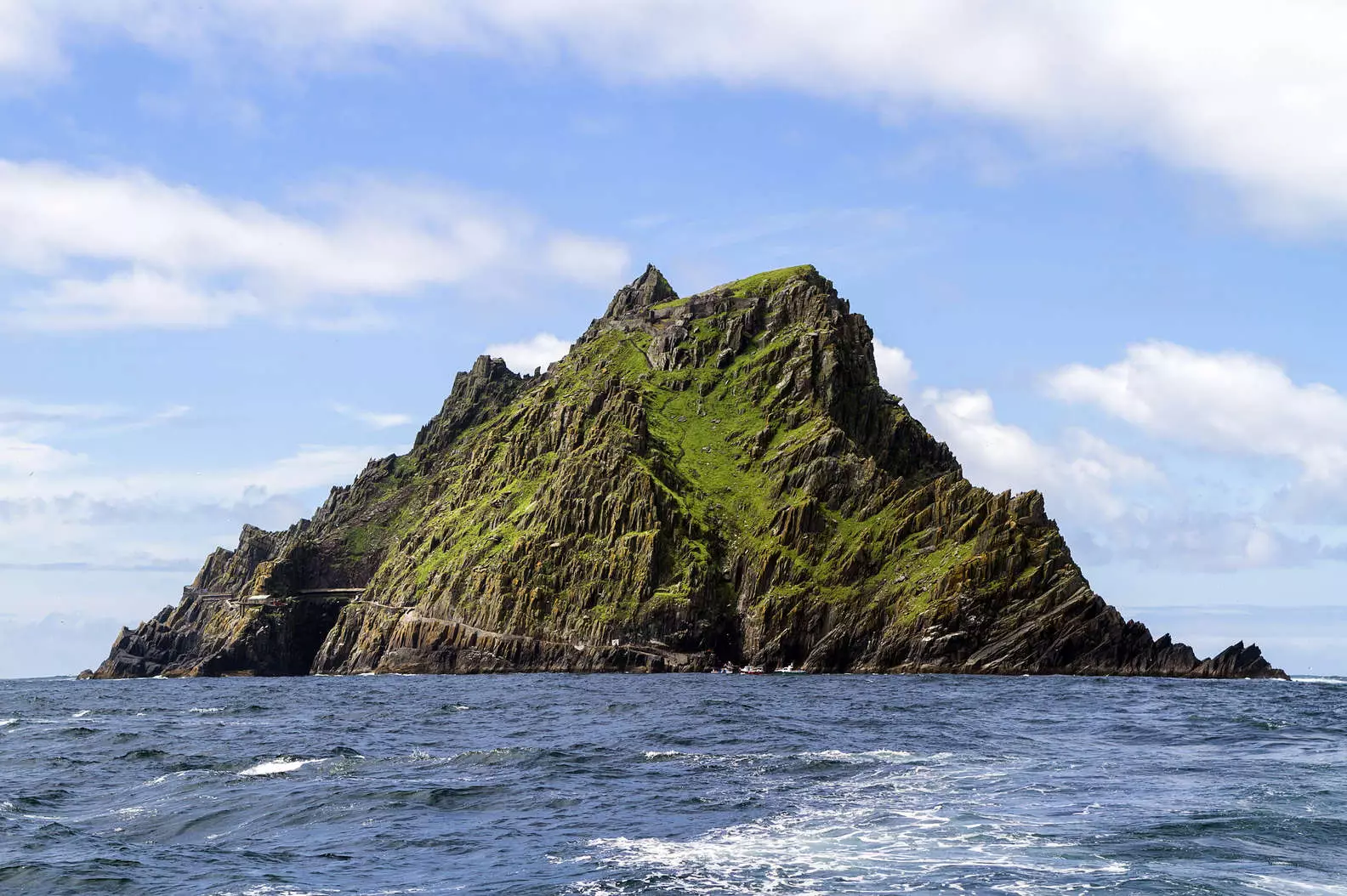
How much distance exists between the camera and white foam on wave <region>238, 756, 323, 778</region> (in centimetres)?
5350

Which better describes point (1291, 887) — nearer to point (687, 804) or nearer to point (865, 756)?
point (687, 804)

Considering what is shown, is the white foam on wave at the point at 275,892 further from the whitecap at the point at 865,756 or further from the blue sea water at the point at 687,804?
the whitecap at the point at 865,756

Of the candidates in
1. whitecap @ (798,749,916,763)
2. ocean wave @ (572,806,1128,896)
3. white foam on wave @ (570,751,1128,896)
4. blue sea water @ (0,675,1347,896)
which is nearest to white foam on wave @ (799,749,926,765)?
whitecap @ (798,749,916,763)

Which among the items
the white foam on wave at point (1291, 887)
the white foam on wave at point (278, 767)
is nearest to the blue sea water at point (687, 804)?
the white foam on wave at point (1291, 887)

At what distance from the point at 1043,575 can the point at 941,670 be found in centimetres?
2315

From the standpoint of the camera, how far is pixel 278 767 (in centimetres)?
5550

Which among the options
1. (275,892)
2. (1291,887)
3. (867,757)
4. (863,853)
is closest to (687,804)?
(863,853)

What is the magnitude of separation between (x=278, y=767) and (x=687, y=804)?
22.7 meters

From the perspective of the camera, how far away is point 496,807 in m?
43.5

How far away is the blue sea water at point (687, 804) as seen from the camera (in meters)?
32.3

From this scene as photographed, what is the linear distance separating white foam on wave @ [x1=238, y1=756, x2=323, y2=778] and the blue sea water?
0.92ft

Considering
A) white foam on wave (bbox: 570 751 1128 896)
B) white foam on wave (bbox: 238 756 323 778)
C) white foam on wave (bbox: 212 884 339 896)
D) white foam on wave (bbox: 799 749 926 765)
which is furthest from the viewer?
white foam on wave (bbox: 799 749 926 765)

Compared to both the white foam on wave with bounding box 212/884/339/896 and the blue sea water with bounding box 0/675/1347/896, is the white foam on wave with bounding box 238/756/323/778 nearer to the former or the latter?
the blue sea water with bounding box 0/675/1347/896

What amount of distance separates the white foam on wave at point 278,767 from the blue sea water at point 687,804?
28 cm
